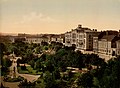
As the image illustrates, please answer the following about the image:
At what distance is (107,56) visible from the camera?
376cm

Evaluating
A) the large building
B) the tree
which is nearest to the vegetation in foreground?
the tree

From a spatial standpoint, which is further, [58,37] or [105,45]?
[105,45]

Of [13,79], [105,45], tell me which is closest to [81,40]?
[105,45]

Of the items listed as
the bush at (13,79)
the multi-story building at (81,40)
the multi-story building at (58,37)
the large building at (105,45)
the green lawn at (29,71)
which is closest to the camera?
the bush at (13,79)

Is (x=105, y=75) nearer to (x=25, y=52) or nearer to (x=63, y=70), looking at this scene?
(x=63, y=70)

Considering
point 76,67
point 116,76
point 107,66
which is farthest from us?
point 76,67

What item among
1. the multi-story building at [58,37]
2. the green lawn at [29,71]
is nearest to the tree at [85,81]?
the multi-story building at [58,37]

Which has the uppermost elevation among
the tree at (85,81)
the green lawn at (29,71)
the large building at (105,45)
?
the large building at (105,45)

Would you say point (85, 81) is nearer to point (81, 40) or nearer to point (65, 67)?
point (65, 67)

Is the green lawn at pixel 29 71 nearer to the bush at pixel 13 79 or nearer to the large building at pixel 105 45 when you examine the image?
the bush at pixel 13 79

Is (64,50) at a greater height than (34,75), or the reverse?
(64,50)

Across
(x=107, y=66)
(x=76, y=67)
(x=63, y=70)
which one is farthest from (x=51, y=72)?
(x=107, y=66)

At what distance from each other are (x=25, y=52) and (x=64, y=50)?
48 cm

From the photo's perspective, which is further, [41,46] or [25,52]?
[41,46]
